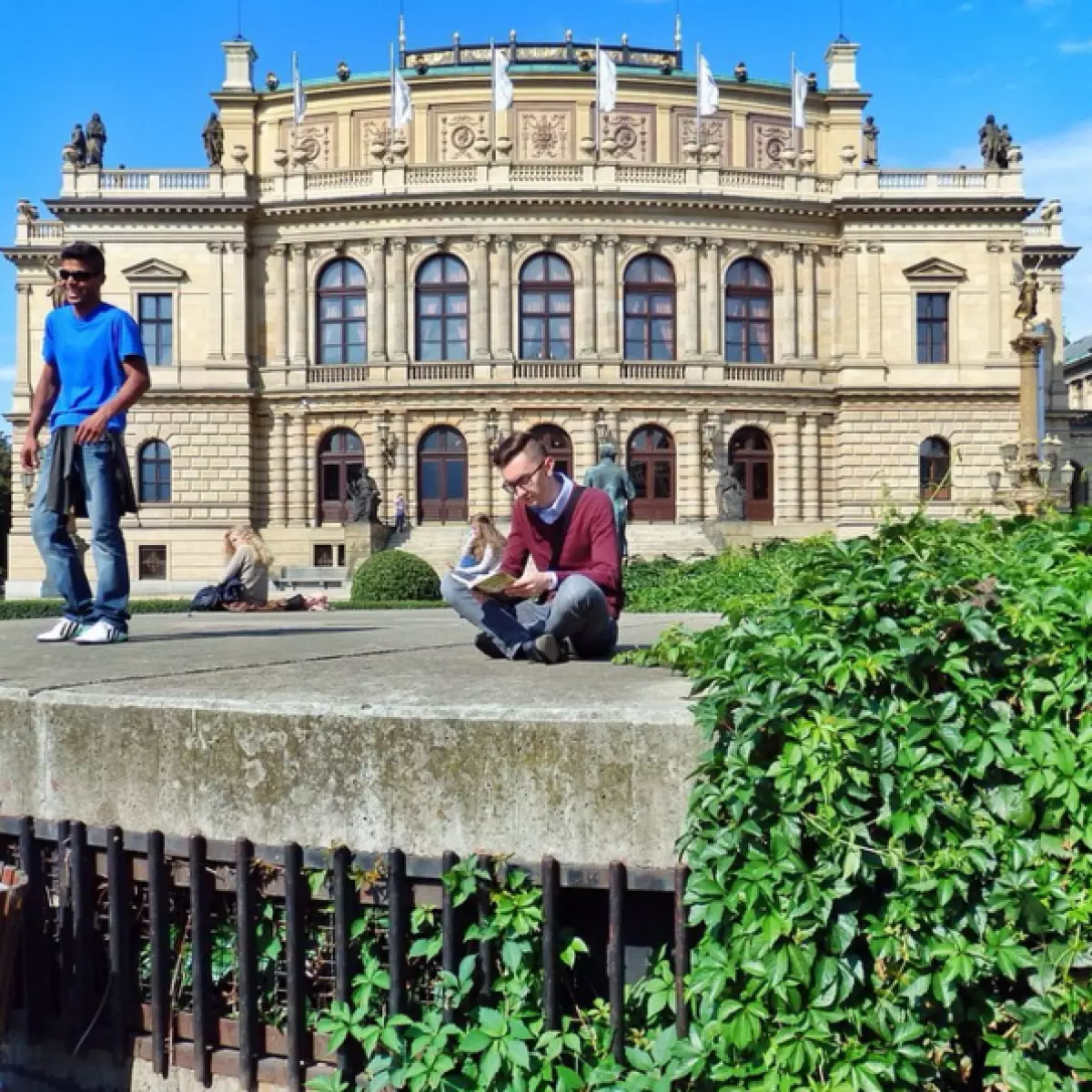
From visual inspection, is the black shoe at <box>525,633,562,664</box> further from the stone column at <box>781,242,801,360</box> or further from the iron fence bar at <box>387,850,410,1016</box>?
the stone column at <box>781,242,801,360</box>

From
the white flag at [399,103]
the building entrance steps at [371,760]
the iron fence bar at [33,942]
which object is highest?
the white flag at [399,103]

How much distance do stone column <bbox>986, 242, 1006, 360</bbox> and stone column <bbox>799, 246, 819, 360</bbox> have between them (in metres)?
5.67

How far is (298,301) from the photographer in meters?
41.5

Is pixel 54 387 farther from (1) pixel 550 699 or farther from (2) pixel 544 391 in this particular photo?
(2) pixel 544 391

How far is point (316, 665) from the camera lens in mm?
5418

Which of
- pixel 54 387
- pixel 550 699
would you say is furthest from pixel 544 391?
pixel 550 699

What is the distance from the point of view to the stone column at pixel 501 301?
132 feet

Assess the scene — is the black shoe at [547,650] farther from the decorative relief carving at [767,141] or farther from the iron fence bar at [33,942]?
the decorative relief carving at [767,141]

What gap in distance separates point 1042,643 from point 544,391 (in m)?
37.7

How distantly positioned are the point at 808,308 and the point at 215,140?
25.3 meters

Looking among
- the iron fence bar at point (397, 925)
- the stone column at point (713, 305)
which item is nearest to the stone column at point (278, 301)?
the stone column at point (713, 305)

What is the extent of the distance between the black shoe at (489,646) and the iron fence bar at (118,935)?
2.30m

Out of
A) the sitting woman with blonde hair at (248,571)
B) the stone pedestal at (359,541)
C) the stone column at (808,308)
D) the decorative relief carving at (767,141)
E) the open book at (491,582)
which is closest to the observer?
the open book at (491,582)

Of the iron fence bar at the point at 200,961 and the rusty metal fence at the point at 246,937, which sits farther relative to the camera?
the iron fence bar at the point at 200,961
